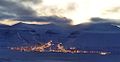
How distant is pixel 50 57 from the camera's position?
2.14 metres

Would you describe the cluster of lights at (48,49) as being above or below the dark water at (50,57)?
above

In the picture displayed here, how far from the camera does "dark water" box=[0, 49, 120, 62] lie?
213cm

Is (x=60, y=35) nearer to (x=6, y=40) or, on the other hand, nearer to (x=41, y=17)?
(x=41, y=17)

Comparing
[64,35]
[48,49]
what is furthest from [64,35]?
[48,49]

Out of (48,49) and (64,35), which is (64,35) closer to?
(64,35)

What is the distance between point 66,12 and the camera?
7.30 feet

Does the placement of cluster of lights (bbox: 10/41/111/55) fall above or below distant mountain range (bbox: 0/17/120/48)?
below

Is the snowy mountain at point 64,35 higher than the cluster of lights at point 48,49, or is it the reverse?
the snowy mountain at point 64,35

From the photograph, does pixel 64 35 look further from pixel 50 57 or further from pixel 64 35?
pixel 50 57

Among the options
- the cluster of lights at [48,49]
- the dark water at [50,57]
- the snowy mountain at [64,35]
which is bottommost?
the dark water at [50,57]

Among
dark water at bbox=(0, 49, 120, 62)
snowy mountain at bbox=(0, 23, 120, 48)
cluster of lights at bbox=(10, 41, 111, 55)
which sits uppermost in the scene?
snowy mountain at bbox=(0, 23, 120, 48)

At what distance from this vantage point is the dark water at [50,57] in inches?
83.9

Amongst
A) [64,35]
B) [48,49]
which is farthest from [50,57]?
[64,35]

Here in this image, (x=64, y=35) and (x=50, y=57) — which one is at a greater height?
(x=64, y=35)
